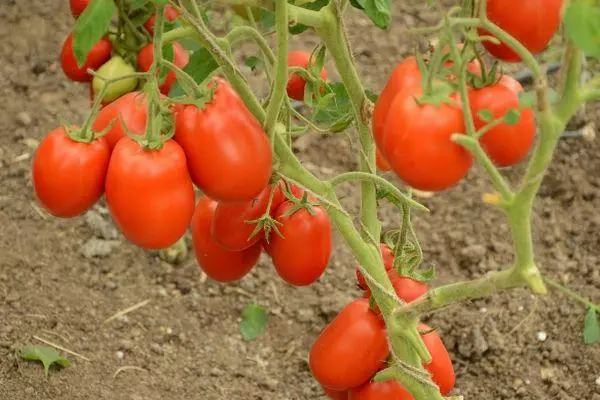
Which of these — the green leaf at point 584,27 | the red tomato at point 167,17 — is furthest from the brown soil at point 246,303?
the green leaf at point 584,27

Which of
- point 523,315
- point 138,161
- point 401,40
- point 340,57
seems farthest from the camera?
point 401,40

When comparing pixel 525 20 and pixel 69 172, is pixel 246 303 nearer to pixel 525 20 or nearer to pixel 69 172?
pixel 69 172

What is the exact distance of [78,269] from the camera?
7.89 ft

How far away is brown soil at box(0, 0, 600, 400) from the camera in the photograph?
2.18m

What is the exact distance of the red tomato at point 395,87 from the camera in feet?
3.81

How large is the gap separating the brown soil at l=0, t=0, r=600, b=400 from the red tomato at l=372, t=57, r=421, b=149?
109cm

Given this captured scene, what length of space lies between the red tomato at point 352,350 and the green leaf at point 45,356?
722 mm

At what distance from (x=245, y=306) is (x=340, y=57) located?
1.05 m

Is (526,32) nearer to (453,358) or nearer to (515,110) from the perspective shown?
(515,110)

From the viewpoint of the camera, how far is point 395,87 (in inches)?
46.5

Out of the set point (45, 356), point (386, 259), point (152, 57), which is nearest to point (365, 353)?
point (386, 259)

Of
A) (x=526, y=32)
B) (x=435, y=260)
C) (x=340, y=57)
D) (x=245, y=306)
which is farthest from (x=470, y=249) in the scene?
(x=526, y=32)

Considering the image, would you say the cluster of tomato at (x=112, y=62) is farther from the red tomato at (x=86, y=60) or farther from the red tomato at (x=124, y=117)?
the red tomato at (x=124, y=117)

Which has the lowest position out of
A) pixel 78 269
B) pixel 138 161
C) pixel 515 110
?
pixel 78 269
